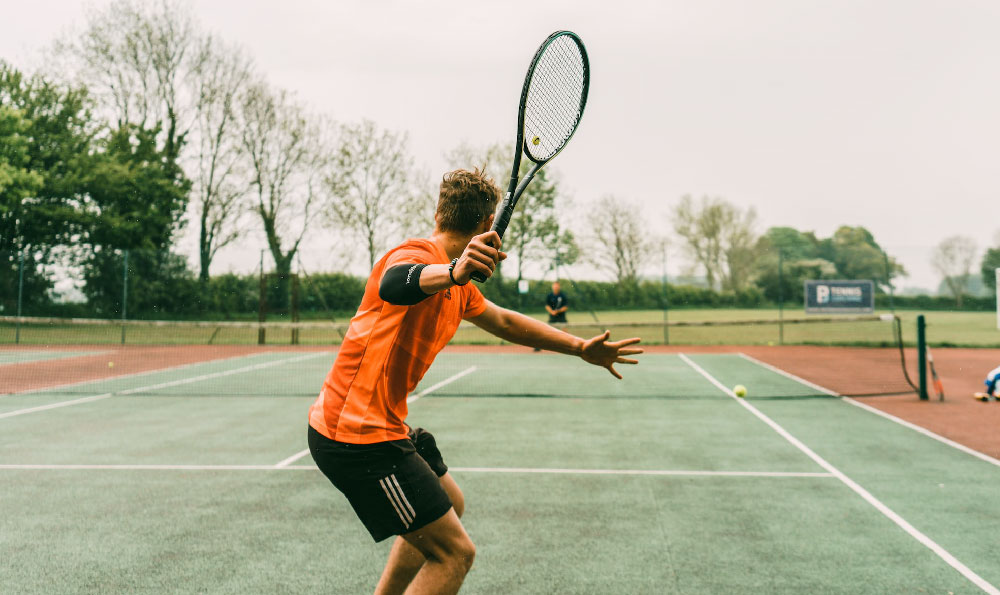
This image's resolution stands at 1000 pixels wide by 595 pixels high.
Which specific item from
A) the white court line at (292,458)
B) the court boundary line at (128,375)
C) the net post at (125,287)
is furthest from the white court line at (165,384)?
the net post at (125,287)

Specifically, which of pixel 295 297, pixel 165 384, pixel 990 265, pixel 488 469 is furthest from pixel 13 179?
pixel 990 265

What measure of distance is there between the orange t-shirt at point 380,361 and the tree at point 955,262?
23643mm

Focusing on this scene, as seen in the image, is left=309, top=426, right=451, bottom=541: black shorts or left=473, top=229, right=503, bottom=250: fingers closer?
left=473, top=229, right=503, bottom=250: fingers

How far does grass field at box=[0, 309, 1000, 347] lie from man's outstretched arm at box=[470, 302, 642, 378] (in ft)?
47.6

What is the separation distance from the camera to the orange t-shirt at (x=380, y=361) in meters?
2.28

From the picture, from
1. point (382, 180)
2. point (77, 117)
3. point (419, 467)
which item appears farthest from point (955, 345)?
point (77, 117)

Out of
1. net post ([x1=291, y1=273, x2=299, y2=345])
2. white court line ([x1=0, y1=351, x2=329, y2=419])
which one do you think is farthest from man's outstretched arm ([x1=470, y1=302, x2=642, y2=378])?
net post ([x1=291, y1=273, x2=299, y2=345])

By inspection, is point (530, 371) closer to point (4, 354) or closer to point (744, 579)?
point (744, 579)

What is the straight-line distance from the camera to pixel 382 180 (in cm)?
3344

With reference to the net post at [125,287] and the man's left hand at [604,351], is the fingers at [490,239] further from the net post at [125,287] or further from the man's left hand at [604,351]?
the net post at [125,287]

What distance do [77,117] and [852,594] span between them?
3367 cm

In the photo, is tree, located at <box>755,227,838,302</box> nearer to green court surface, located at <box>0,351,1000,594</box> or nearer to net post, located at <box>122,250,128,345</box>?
green court surface, located at <box>0,351,1000,594</box>

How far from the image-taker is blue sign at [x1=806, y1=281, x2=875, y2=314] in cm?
2091

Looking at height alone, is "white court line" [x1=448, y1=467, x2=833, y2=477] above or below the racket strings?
below
